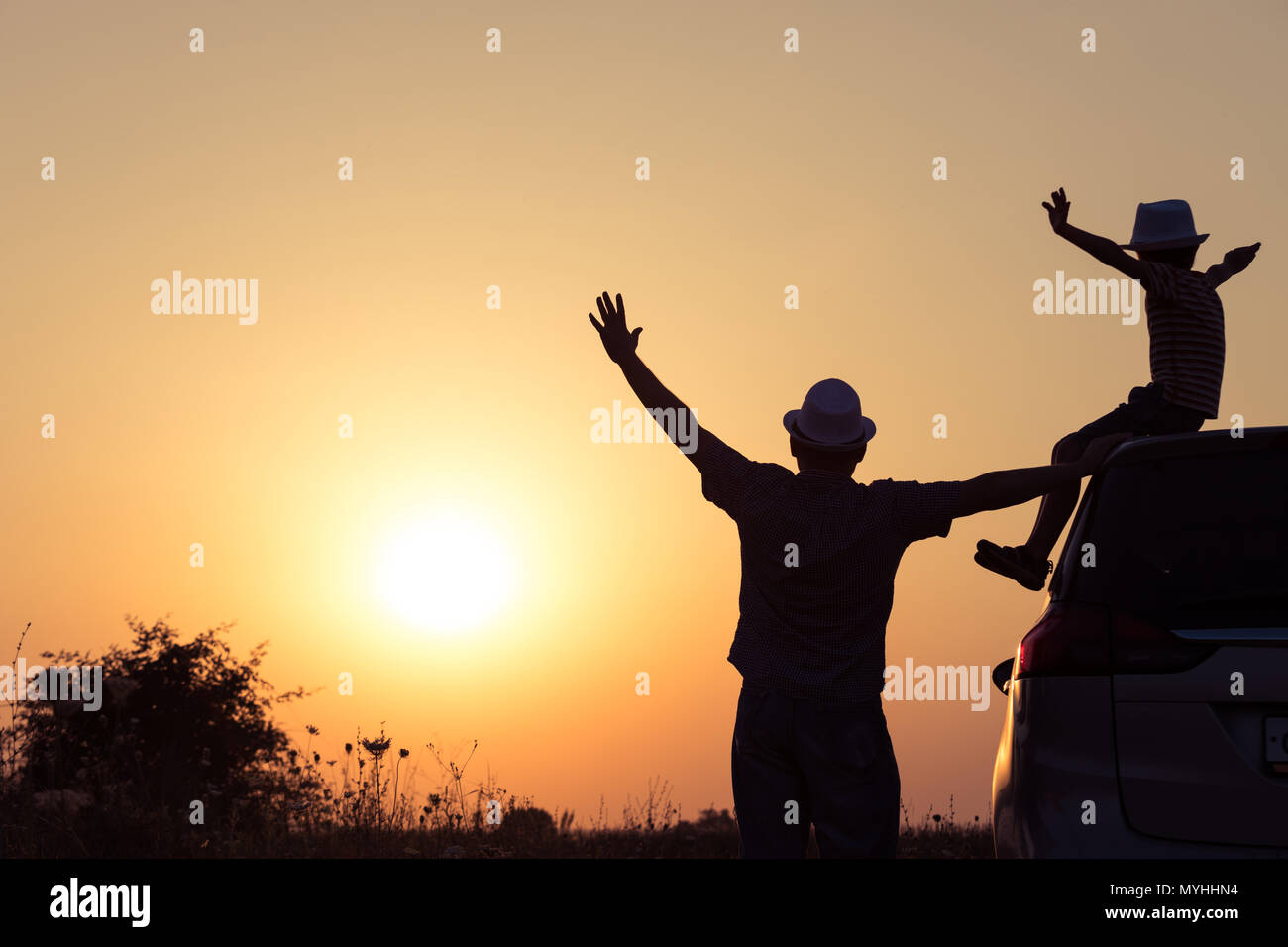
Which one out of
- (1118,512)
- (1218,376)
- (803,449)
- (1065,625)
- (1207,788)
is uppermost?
(1218,376)

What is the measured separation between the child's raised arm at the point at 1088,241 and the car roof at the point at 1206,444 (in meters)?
2.71

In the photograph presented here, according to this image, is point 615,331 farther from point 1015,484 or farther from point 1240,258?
point 1240,258

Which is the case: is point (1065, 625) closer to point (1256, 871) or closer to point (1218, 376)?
point (1256, 871)

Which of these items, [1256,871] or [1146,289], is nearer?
[1256,871]

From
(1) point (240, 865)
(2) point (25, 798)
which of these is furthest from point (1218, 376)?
(2) point (25, 798)

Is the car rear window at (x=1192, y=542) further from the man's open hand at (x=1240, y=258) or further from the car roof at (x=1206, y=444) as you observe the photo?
the man's open hand at (x=1240, y=258)

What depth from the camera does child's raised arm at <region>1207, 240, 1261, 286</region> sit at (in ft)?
26.6

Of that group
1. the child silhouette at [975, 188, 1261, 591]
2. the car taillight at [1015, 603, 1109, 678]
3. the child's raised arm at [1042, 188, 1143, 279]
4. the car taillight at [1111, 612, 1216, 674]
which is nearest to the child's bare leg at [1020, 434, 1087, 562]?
the child silhouette at [975, 188, 1261, 591]

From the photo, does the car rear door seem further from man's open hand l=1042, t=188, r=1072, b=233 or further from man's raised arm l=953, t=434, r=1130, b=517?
man's open hand l=1042, t=188, r=1072, b=233

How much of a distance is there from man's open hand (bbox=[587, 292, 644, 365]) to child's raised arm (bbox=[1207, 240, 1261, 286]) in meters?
3.76

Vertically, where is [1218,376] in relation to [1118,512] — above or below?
above

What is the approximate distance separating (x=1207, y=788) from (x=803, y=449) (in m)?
1.79

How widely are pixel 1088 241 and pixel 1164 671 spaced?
139 inches

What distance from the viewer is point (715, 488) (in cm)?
536
